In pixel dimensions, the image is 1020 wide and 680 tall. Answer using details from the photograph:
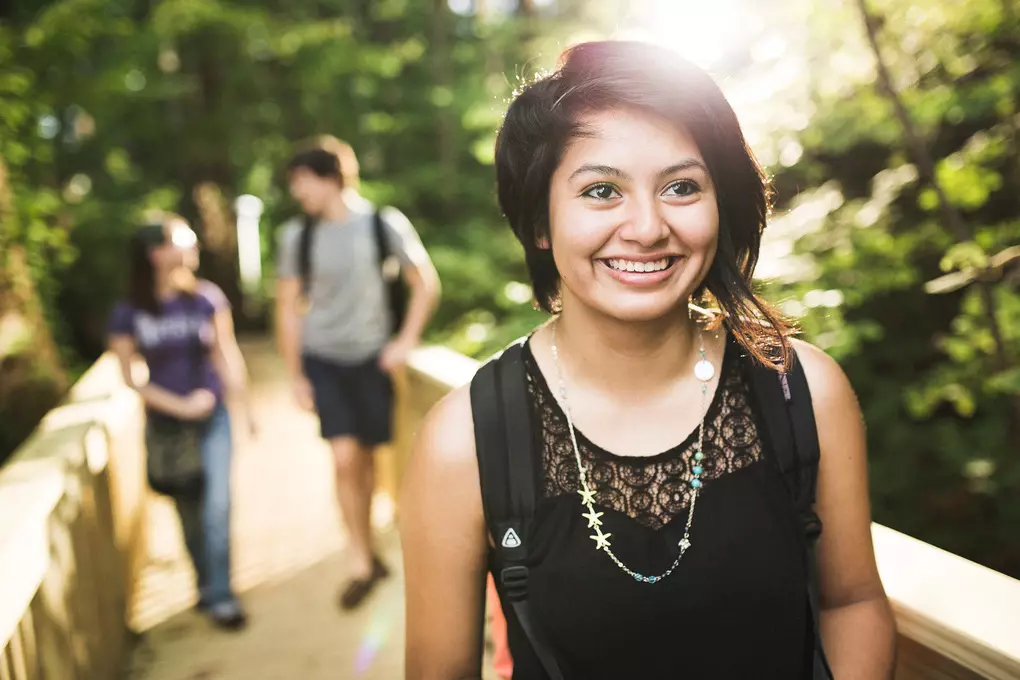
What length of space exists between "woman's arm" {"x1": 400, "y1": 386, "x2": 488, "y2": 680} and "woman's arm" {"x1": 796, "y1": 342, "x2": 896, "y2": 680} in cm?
67

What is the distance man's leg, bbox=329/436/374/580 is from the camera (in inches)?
181

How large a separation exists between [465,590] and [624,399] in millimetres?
479

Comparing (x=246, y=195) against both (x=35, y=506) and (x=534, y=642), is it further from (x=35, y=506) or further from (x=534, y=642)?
(x=534, y=642)

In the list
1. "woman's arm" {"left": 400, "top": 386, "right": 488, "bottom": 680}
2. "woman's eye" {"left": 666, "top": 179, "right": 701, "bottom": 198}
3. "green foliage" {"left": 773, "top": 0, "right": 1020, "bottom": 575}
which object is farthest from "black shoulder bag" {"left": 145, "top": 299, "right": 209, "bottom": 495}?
"woman's eye" {"left": 666, "top": 179, "right": 701, "bottom": 198}

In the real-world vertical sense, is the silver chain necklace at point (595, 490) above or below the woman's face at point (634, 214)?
below

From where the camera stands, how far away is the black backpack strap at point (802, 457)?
5.16ft

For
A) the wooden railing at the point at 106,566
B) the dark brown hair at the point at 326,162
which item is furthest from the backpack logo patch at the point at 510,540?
the dark brown hair at the point at 326,162

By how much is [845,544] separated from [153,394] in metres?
3.56

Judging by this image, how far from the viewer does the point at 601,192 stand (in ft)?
4.96

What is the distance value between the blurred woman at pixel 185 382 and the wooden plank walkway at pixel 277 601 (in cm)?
23

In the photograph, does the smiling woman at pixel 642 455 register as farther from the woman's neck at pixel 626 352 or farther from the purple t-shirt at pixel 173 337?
the purple t-shirt at pixel 173 337

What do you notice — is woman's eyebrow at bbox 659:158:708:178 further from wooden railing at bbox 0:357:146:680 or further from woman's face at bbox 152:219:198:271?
woman's face at bbox 152:219:198:271

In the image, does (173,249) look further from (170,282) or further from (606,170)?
(606,170)

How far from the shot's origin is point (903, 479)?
5414 mm
